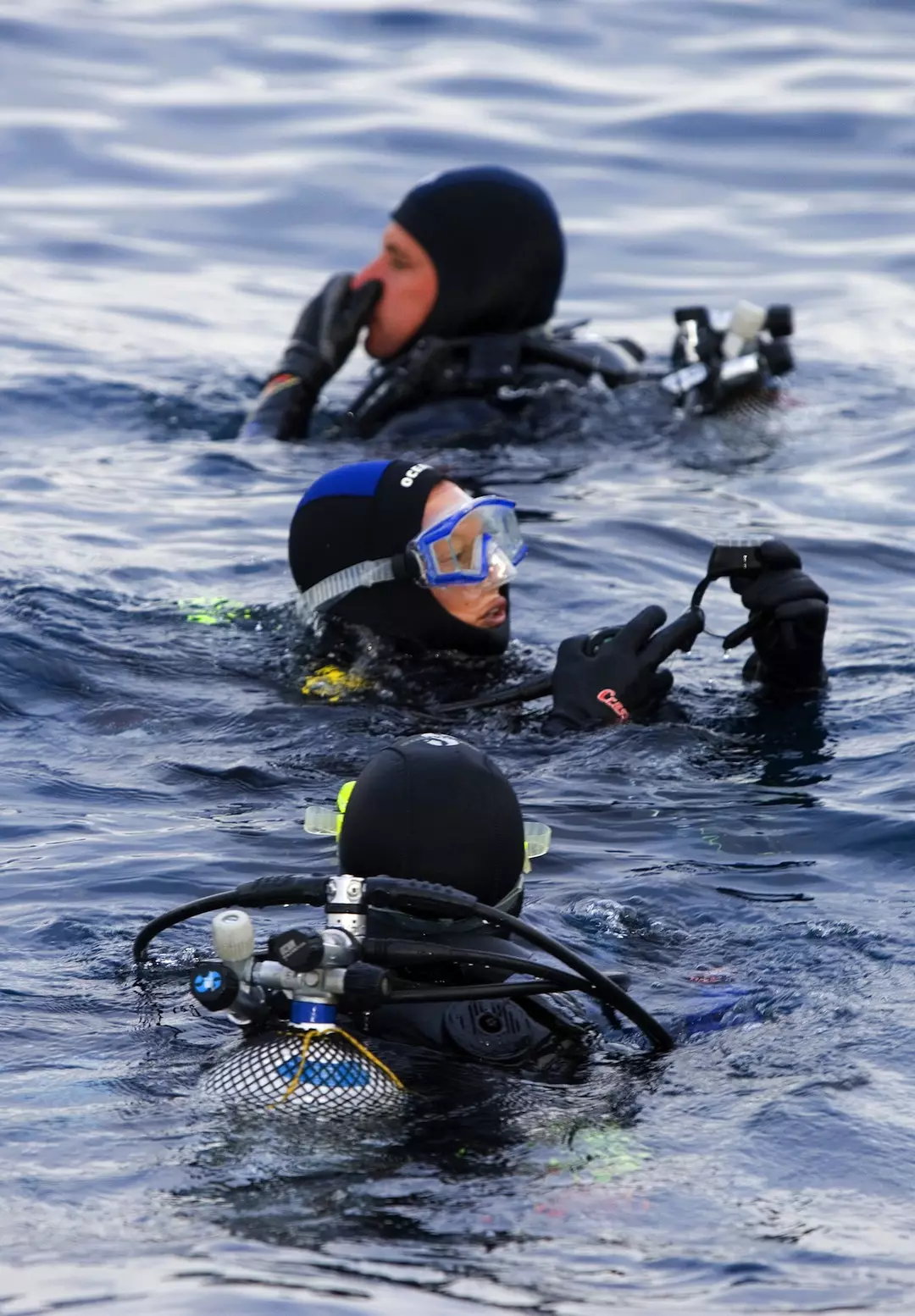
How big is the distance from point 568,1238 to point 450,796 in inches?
34.3

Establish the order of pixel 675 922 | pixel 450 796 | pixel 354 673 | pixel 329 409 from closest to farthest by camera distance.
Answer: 1. pixel 450 796
2. pixel 675 922
3. pixel 354 673
4. pixel 329 409

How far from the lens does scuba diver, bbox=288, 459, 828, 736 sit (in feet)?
18.3

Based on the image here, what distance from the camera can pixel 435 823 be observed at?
11.8 feet

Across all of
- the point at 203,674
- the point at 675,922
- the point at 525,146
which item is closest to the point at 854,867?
the point at 675,922

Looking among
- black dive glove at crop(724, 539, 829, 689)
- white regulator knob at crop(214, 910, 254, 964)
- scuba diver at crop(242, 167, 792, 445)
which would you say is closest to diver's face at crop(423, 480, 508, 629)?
black dive glove at crop(724, 539, 829, 689)

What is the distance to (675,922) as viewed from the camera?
4520 millimetres

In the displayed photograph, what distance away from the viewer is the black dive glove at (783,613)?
563cm

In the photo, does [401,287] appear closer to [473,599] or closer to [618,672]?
[473,599]

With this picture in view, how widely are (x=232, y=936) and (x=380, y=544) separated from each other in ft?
8.69

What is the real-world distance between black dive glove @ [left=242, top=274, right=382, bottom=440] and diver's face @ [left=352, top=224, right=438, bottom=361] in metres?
0.05

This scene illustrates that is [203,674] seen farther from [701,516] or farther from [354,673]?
[701,516]

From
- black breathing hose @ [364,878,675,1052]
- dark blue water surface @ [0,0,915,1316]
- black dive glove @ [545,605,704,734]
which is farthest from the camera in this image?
black dive glove @ [545,605,704,734]

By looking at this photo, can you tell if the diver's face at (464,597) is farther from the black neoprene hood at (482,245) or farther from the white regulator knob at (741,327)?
the white regulator knob at (741,327)

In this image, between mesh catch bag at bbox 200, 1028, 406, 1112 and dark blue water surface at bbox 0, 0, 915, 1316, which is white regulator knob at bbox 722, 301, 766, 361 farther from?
mesh catch bag at bbox 200, 1028, 406, 1112
